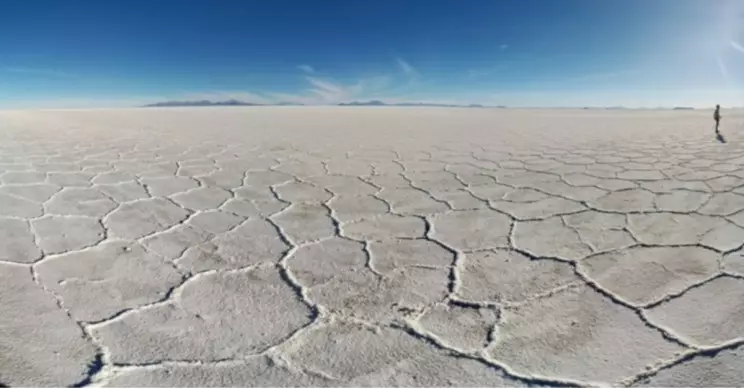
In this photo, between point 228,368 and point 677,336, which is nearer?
point 228,368

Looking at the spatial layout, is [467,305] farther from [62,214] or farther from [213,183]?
[213,183]

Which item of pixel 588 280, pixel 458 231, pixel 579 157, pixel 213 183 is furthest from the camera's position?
pixel 579 157

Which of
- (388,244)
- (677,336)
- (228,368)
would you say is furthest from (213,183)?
(677,336)

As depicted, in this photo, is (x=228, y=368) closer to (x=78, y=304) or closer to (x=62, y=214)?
(x=78, y=304)

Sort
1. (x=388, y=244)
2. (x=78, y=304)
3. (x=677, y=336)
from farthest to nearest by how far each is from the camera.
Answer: (x=388, y=244) < (x=78, y=304) < (x=677, y=336)

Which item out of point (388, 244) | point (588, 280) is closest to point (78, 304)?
point (388, 244)

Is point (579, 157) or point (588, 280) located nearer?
point (588, 280)
